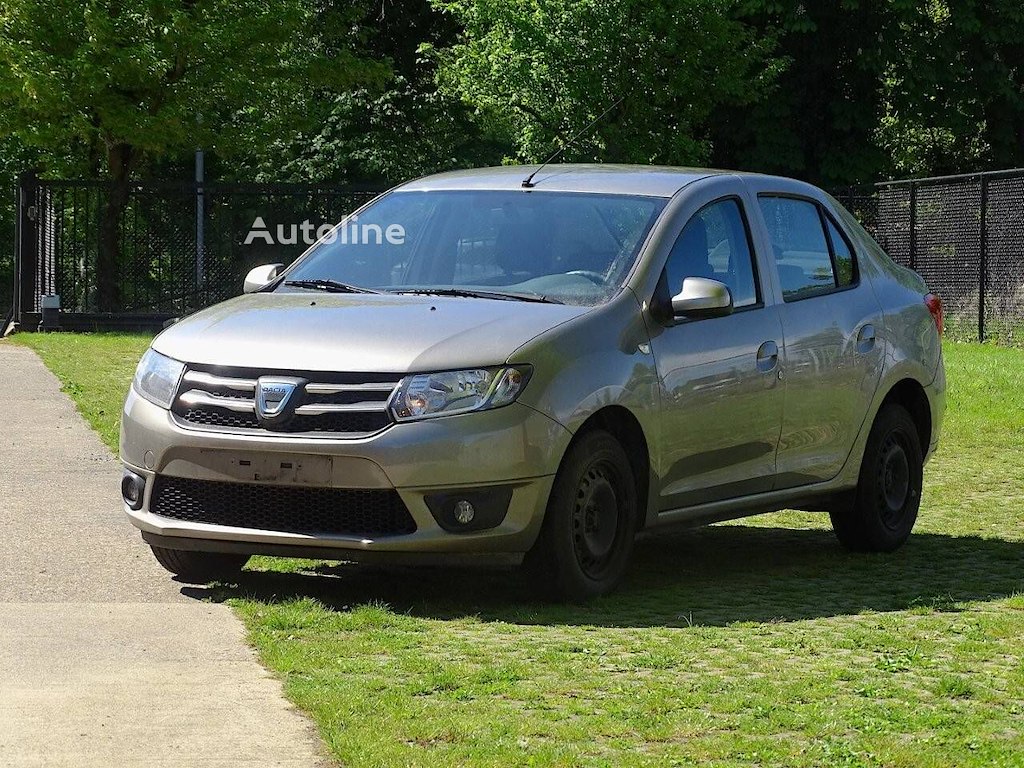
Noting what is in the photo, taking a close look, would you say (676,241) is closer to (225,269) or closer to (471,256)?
(471,256)

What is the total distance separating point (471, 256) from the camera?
8.30 metres

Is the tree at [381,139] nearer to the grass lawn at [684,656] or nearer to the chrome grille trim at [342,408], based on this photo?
the grass lawn at [684,656]

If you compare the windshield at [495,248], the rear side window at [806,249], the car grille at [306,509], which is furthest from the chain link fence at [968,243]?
the car grille at [306,509]

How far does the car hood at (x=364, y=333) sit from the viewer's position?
7.09 meters

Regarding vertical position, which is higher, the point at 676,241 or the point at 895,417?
the point at 676,241

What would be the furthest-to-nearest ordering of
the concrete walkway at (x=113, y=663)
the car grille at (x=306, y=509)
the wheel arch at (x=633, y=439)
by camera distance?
the wheel arch at (x=633, y=439) < the car grille at (x=306, y=509) < the concrete walkway at (x=113, y=663)

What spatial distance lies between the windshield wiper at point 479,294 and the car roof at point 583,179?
32.1 inches

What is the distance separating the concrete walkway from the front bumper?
493 mm

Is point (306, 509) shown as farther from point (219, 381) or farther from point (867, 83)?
point (867, 83)

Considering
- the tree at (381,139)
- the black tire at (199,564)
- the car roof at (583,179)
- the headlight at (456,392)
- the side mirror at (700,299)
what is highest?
Result: the tree at (381,139)

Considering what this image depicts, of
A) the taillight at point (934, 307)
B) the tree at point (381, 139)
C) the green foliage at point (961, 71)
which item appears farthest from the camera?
the tree at point (381, 139)

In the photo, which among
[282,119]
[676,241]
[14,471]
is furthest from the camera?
[282,119]

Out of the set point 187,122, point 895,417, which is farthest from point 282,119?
point 895,417

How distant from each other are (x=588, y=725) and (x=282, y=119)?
3122 cm
